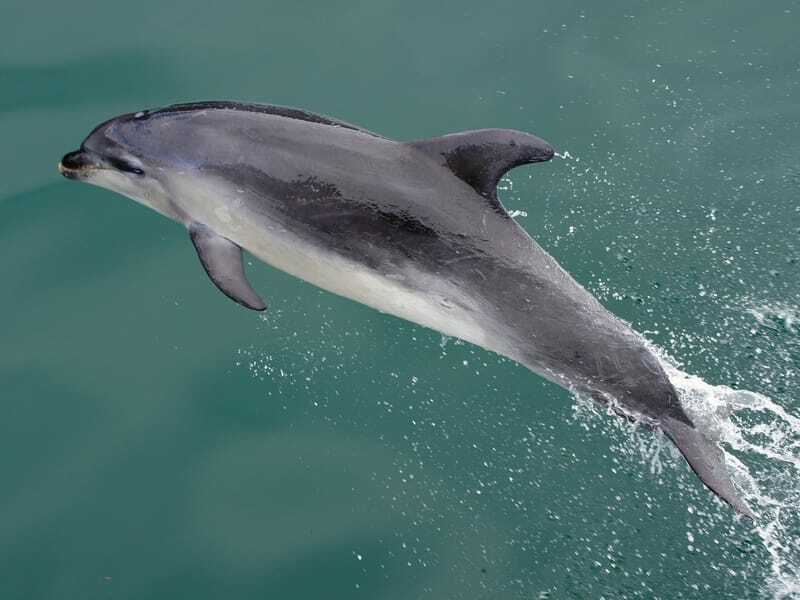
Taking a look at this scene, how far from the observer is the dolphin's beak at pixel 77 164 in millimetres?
7445

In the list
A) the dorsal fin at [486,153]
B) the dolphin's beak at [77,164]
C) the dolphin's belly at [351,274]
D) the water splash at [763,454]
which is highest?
the dorsal fin at [486,153]

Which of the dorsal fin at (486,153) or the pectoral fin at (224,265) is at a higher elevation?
the dorsal fin at (486,153)

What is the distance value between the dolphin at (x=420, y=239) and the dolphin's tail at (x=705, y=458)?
11mm

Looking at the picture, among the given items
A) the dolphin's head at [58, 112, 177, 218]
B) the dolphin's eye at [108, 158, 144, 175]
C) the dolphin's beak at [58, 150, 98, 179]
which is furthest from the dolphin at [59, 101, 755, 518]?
the dolphin's beak at [58, 150, 98, 179]

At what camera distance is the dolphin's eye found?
7.23 metres

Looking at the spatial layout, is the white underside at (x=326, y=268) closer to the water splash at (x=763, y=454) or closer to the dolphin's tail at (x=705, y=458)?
the dolphin's tail at (x=705, y=458)

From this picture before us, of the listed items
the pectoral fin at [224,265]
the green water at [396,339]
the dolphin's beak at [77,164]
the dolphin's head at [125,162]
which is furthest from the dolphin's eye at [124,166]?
the green water at [396,339]

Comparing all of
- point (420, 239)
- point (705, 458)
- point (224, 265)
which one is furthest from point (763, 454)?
point (224, 265)

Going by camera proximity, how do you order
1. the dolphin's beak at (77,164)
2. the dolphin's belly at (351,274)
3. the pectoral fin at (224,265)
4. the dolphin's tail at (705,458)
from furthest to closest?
the dolphin's beak at (77,164) → the pectoral fin at (224,265) → the dolphin's belly at (351,274) → the dolphin's tail at (705,458)

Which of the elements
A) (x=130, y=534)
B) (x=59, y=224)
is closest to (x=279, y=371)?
(x=130, y=534)

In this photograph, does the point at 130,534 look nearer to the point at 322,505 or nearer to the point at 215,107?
the point at 322,505

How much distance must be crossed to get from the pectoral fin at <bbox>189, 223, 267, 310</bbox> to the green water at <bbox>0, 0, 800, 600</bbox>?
3.17ft

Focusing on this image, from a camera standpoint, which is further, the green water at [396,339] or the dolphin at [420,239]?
the green water at [396,339]

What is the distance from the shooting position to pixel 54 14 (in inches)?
385
